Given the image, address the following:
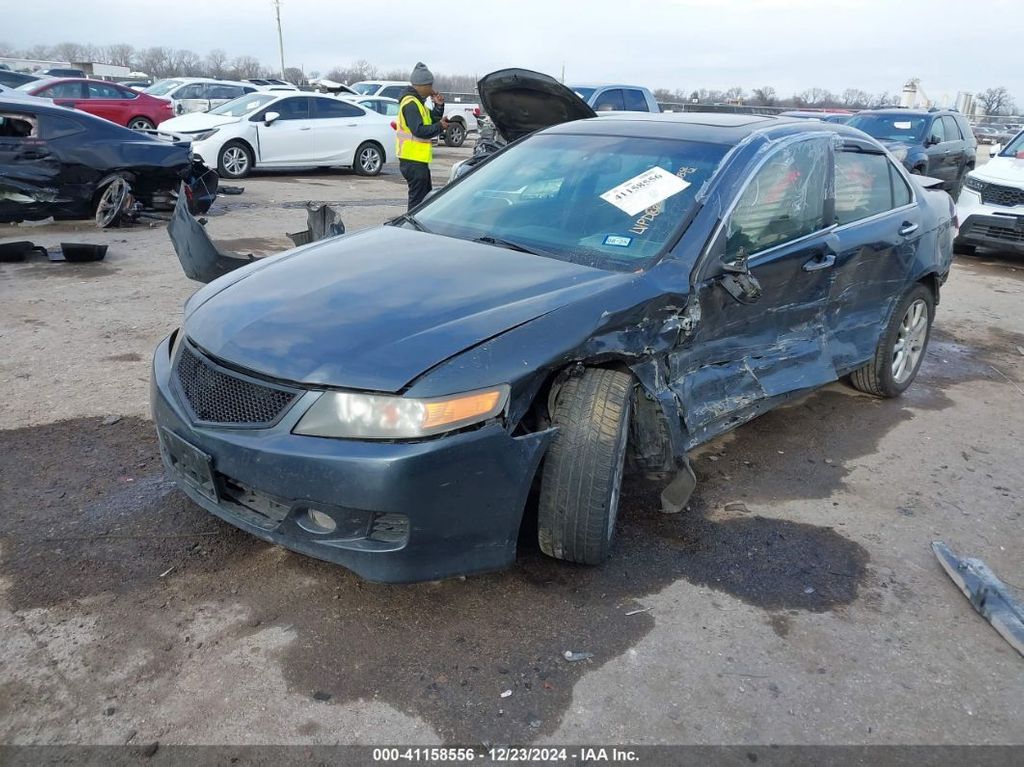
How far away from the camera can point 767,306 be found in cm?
366

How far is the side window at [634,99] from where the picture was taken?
46.2 feet

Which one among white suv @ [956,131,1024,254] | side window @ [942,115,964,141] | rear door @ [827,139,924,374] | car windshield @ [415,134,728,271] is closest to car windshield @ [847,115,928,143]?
side window @ [942,115,964,141]

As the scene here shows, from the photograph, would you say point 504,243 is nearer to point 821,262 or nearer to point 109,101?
point 821,262

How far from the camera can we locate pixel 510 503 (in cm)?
261

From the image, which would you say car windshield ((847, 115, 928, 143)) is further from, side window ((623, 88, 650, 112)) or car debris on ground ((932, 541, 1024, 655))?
car debris on ground ((932, 541, 1024, 655))

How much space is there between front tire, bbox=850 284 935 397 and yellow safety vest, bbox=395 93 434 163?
584 cm

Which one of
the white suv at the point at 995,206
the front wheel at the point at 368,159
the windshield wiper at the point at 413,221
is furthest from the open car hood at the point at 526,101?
the front wheel at the point at 368,159

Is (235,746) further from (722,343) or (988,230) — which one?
(988,230)

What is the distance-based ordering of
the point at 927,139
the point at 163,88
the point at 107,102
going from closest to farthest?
the point at 927,139, the point at 107,102, the point at 163,88

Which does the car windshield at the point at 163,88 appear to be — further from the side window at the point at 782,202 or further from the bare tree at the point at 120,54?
the bare tree at the point at 120,54

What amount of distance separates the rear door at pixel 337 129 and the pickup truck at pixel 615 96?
4.34 m

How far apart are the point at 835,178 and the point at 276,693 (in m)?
3.60

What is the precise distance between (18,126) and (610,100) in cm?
897

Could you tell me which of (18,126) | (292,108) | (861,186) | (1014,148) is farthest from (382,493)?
(292,108)
